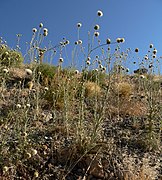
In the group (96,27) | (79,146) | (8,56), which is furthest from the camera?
(8,56)

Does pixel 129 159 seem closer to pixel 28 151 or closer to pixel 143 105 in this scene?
pixel 28 151

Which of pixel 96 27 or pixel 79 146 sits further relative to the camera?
pixel 96 27

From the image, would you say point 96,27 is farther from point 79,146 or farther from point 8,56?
point 8,56

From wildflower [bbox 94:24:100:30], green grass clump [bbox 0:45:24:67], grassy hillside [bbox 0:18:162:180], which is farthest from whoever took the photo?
green grass clump [bbox 0:45:24:67]

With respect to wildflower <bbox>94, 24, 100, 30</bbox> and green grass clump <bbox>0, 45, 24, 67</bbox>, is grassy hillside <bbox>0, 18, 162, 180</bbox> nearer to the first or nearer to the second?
wildflower <bbox>94, 24, 100, 30</bbox>

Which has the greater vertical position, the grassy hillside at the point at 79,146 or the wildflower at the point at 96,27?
the wildflower at the point at 96,27

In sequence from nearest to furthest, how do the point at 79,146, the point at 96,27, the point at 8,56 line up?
the point at 79,146 → the point at 96,27 → the point at 8,56

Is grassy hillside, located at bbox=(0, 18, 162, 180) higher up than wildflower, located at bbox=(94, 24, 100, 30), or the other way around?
wildflower, located at bbox=(94, 24, 100, 30)

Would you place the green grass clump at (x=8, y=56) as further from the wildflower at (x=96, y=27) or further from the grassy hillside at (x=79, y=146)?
the wildflower at (x=96, y=27)

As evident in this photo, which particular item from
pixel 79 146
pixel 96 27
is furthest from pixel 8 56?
pixel 79 146

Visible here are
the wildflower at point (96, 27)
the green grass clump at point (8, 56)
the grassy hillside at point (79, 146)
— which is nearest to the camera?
the grassy hillside at point (79, 146)

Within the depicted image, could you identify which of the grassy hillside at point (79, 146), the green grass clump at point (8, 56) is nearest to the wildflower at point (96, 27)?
the grassy hillside at point (79, 146)

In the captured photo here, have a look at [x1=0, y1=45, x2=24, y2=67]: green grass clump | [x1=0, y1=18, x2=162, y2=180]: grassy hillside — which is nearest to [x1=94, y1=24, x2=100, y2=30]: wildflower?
[x1=0, y1=18, x2=162, y2=180]: grassy hillside

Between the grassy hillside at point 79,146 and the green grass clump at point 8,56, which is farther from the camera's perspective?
the green grass clump at point 8,56
